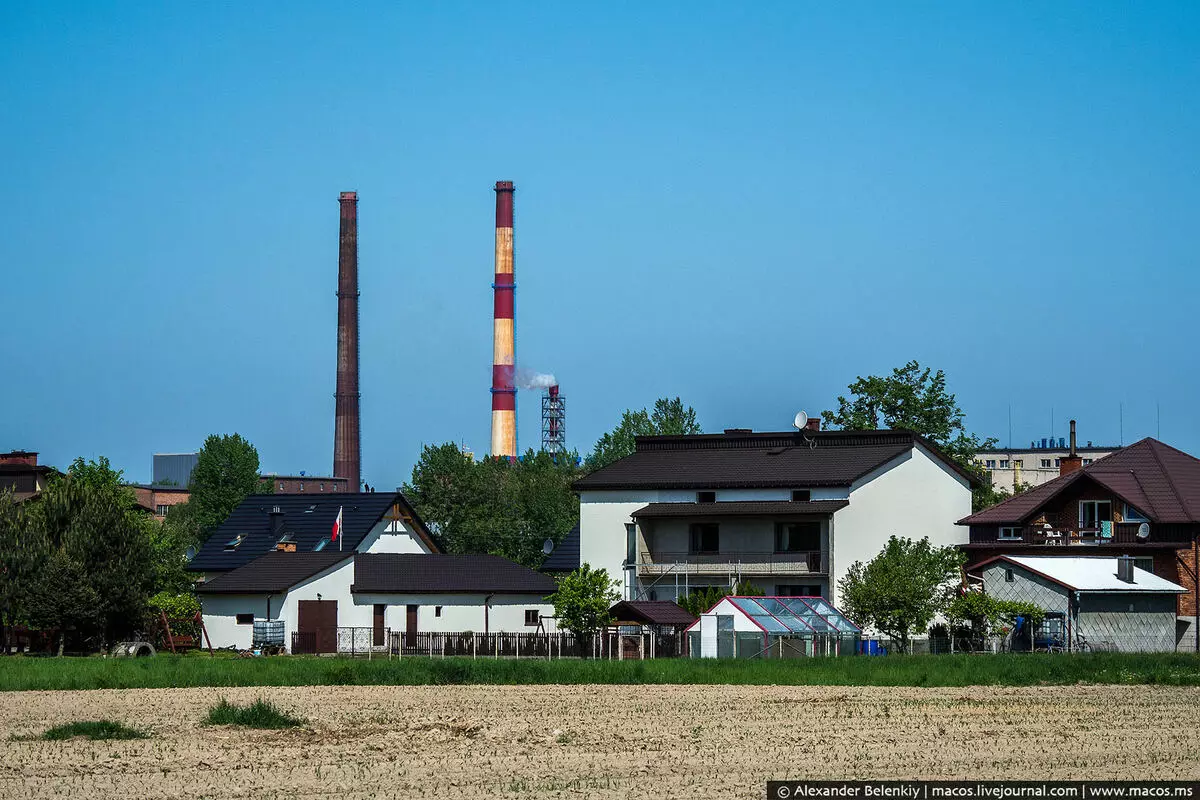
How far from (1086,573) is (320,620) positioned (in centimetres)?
2849

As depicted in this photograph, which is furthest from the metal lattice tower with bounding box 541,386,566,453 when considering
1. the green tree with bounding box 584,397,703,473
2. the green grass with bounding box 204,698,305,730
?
the green grass with bounding box 204,698,305,730

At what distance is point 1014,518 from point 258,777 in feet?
156

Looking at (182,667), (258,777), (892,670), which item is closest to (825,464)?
(892,670)

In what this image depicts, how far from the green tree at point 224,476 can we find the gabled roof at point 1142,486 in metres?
65.9

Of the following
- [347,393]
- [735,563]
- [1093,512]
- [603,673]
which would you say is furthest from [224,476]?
[603,673]

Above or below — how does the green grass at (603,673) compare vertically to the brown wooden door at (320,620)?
below

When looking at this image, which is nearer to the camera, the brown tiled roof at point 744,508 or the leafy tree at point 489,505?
the brown tiled roof at point 744,508

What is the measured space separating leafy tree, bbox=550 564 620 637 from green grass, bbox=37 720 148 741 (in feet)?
102

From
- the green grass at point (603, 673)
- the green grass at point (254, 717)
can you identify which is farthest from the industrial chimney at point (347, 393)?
the green grass at point (254, 717)

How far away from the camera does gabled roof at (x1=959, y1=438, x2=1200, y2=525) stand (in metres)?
65.6

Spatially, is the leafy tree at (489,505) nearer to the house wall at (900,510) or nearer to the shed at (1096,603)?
the house wall at (900,510)

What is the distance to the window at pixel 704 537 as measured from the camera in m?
71.4

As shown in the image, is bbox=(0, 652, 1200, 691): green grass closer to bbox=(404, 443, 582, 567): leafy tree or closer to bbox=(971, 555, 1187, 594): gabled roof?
bbox=(971, 555, 1187, 594): gabled roof

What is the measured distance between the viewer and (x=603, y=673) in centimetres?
4522
